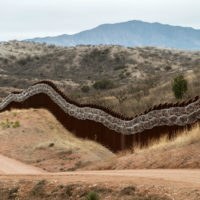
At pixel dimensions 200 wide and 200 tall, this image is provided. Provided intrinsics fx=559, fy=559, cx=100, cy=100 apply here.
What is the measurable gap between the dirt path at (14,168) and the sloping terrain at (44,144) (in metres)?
0.48

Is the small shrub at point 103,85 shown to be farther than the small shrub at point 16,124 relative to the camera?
Yes

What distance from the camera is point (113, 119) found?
25391 mm

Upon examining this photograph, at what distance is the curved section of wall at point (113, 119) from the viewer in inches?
813

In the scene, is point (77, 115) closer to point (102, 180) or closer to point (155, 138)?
point (155, 138)

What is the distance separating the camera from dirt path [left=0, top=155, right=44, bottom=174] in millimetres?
20375

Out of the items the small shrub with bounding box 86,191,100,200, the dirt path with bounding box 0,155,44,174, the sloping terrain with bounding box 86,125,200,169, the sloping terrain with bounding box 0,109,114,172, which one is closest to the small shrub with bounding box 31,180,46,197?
the small shrub with bounding box 86,191,100,200

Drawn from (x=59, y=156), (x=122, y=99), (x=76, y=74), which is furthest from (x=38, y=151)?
(x=76, y=74)

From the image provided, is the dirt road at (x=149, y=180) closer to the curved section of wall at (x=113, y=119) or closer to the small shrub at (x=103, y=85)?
the curved section of wall at (x=113, y=119)

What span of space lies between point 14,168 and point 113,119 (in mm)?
5883

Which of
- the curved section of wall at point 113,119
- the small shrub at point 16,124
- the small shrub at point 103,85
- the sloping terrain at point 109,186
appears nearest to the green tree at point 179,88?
the curved section of wall at point 113,119

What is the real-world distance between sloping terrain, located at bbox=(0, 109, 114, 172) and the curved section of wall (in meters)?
0.59

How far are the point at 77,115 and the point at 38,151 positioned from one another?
233 inches

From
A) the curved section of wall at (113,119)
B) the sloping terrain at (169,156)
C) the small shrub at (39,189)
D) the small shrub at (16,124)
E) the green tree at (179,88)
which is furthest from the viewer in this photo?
the green tree at (179,88)

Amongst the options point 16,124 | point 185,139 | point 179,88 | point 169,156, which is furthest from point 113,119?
point 179,88
